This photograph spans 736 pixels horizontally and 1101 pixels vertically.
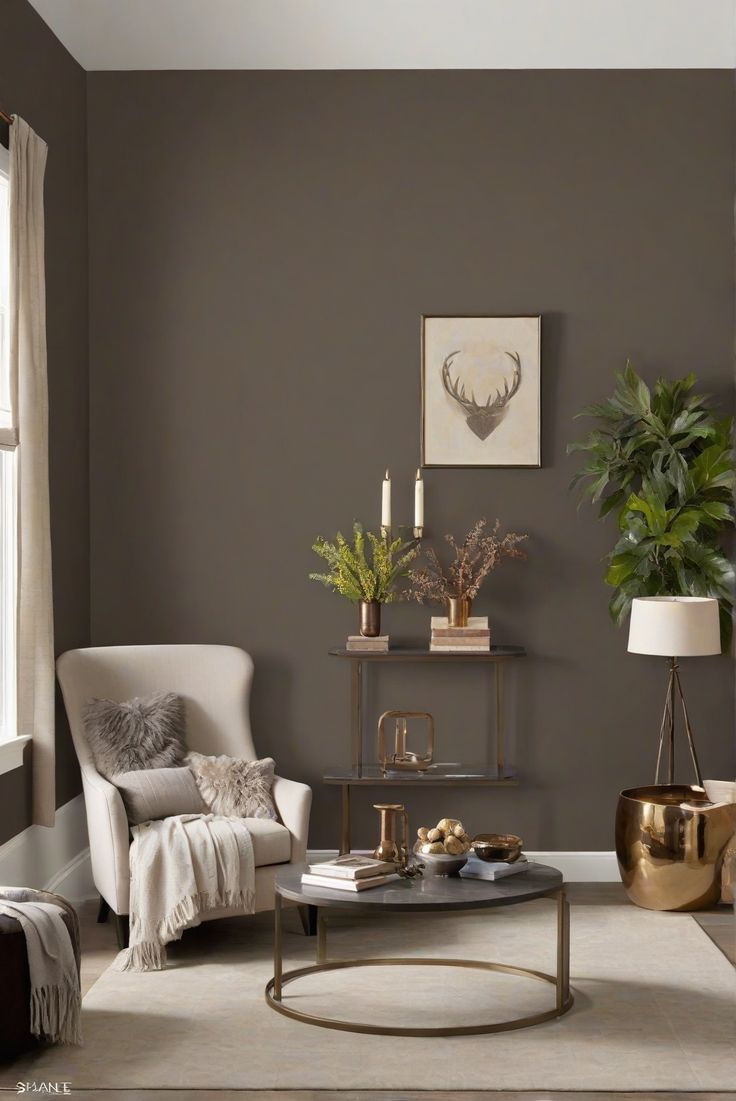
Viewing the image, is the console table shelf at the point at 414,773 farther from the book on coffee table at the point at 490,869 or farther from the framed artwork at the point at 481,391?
the book on coffee table at the point at 490,869

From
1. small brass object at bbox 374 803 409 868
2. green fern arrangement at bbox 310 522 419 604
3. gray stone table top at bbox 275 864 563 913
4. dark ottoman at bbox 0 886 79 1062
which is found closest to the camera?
dark ottoman at bbox 0 886 79 1062

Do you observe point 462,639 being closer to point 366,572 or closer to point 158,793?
point 366,572

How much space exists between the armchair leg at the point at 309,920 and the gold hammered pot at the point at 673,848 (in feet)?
3.79

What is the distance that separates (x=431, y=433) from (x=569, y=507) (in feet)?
2.07

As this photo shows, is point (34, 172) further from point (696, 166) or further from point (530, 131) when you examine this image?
point (696, 166)

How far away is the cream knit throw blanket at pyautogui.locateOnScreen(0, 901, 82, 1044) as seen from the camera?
306 cm

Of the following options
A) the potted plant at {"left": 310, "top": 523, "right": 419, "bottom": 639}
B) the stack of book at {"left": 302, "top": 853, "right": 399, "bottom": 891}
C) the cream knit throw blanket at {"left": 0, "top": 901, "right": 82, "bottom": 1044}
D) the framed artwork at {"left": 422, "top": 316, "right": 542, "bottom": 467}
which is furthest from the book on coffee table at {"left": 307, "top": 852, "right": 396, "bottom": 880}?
the framed artwork at {"left": 422, "top": 316, "right": 542, "bottom": 467}

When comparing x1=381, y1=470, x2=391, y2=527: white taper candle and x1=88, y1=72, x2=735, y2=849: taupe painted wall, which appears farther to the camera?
x1=88, y1=72, x2=735, y2=849: taupe painted wall

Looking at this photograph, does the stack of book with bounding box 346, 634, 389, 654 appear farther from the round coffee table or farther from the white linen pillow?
the round coffee table

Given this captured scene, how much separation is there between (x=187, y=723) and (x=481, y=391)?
1737 millimetres

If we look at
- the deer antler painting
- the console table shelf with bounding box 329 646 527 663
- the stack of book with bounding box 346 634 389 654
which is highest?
the deer antler painting

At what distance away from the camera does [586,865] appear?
4.91 metres

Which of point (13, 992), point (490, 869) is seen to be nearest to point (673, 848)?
point (490, 869)

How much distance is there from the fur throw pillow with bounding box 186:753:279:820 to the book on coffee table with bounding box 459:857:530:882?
93 centimetres
